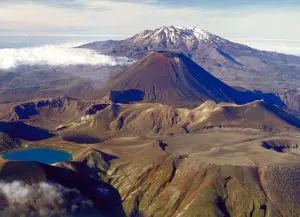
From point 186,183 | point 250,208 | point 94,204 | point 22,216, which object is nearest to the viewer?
point 22,216

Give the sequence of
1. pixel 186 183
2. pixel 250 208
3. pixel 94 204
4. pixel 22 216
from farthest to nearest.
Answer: pixel 186 183
pixel 250 208
pixel 94 204
pixel 22 216

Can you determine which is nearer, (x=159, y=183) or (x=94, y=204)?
(x=94, y=204)

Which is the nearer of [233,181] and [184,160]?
[233,181]

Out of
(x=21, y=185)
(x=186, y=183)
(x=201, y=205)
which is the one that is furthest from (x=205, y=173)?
(x=21, y=185)

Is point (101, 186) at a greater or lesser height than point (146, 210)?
greater

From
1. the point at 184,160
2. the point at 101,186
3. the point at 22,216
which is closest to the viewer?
the point at 22,216

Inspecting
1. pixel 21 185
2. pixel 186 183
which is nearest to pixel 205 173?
pixel 186 183

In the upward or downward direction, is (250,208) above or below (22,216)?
below

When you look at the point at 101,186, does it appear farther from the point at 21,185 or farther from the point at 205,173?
the point at 205,173

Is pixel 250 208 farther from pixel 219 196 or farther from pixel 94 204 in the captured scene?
pixel 94 204
